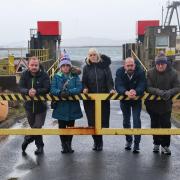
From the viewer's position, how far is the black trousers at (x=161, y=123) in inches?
308

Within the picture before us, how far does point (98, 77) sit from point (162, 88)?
115cm

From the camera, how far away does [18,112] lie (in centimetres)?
1336

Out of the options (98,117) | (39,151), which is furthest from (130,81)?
(39,151)

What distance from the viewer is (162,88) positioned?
298 inches

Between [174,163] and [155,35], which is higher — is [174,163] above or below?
below

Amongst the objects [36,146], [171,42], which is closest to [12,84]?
[36,146]

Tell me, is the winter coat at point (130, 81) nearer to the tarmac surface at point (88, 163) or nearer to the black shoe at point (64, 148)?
the tarmac surface at point (88, 163)

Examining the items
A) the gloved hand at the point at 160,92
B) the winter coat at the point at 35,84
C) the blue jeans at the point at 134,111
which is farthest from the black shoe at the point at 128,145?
the winter coat at the point at 35,84

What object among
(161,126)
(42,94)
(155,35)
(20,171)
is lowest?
(20,171)

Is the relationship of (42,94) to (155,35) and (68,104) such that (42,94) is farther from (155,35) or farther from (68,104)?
(155,35)

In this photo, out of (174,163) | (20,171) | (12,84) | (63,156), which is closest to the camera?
(20,171)

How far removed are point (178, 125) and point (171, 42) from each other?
62.8 feet

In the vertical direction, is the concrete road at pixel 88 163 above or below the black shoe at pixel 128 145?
below

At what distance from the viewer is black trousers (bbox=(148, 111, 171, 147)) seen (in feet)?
25.6
